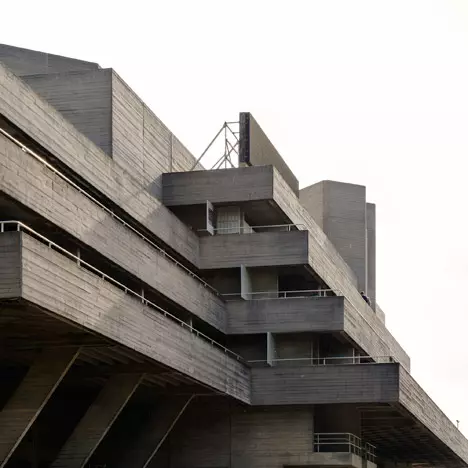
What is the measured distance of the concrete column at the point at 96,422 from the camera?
5050 centimetres

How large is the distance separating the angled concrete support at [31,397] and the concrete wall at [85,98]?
14.9m

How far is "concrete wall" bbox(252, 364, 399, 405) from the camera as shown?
6128 cm

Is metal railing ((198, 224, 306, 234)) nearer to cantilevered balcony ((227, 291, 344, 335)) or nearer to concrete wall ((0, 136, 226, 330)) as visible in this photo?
cantilevered balcony ((227, 291, 344, 335))

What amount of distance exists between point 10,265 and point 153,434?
853 inches

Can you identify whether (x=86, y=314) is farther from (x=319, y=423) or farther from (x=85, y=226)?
(x=319, y=423)

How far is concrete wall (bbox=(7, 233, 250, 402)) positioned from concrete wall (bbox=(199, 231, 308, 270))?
6.11 m

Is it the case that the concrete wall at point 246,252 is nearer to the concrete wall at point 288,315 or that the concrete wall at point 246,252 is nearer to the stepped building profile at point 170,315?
the stepped building profile at point 170,315

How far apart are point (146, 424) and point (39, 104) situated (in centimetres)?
1739

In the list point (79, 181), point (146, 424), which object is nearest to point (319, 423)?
point (146, 424)

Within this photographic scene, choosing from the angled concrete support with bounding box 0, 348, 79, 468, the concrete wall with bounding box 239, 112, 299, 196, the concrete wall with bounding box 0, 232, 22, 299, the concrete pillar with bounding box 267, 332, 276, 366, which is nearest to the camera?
the concrete wall with bounding box 0, 232, 22, 299

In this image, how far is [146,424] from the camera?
5872cm

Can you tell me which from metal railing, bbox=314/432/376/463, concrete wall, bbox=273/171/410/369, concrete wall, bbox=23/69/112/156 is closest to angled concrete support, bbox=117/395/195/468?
metal railing, bbox=314/432/376/463

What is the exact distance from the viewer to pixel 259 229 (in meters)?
70.6

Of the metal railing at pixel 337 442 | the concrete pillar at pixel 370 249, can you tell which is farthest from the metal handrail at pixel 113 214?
the concrete pillar at pixel 370 249
